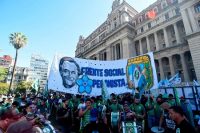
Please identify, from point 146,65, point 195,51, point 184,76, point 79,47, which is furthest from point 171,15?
point 79,47

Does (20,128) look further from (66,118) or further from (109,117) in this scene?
(66,118)

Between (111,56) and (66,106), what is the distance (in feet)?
98.7

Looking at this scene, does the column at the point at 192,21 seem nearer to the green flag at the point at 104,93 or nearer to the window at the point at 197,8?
the window at the point at 197,8

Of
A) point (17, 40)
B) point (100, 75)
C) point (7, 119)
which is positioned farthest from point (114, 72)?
point (17, 40)

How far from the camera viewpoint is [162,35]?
103 ft

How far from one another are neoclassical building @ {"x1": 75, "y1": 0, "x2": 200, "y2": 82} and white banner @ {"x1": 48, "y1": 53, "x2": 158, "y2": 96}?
60.4ft

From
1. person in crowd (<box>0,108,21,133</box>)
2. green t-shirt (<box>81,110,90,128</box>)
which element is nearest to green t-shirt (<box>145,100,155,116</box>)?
green t-shirt (<box>81,110,90,128</box>)

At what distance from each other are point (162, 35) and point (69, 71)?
29204mm

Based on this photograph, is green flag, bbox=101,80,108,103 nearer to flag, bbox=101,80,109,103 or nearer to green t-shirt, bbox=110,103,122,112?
flag, bbox=101,80,109,103

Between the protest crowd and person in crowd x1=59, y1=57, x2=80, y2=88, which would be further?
person in crowd x1=59, y1=57, x2=80, y2=88

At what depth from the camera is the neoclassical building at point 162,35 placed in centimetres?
2334

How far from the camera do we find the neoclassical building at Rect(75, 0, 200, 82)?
23344mm

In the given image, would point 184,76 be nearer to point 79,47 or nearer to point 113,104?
point 113,104

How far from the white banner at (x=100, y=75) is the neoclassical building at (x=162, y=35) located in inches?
724
